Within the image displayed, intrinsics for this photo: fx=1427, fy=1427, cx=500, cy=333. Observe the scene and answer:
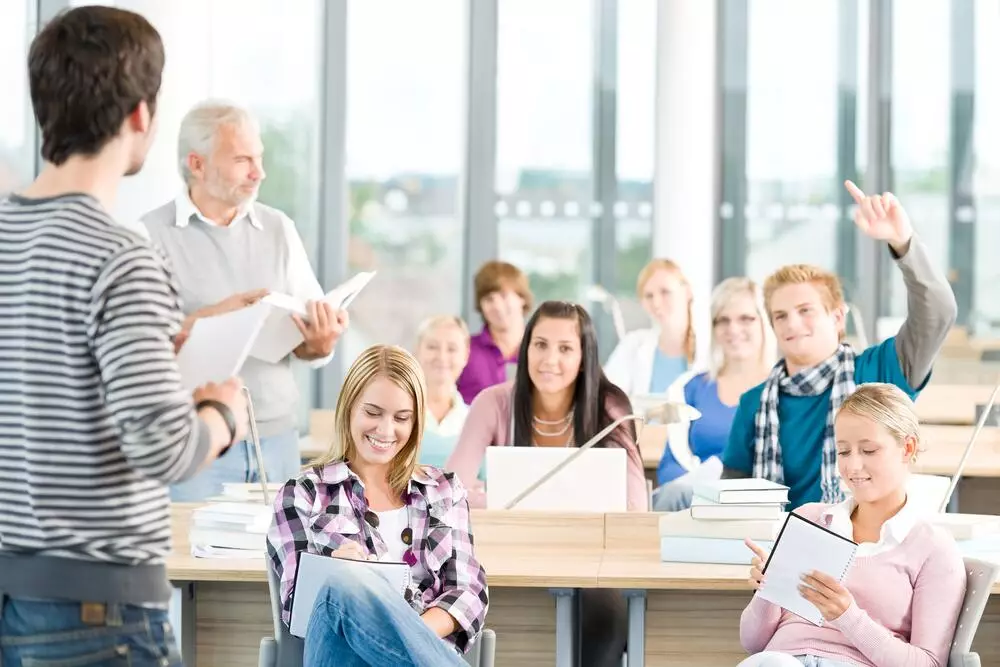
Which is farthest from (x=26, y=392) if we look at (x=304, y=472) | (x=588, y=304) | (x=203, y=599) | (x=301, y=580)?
(x=588, y=304)

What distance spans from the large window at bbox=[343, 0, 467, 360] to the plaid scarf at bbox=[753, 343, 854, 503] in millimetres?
5343

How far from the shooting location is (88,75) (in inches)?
64.7

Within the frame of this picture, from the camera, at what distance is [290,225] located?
12.4ft

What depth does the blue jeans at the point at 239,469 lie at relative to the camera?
3.64 meters

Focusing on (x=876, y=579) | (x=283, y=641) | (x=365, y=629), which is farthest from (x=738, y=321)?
(x=365, y=629)

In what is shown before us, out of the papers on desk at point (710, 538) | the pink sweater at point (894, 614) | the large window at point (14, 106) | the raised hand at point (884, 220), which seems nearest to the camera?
the pink sweater at point (894, 614)

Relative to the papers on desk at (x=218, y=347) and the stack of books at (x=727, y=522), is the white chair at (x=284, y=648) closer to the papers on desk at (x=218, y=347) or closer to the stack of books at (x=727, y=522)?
the stack of books at (x=727, y=522)

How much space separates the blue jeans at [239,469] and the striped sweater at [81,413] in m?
1.97

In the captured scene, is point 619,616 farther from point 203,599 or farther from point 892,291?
point 892,291

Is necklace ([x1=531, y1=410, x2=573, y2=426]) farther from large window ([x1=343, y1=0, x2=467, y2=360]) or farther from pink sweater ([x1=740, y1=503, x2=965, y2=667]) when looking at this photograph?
large window ([x1=343, y1=0, x2=467, y2=360])

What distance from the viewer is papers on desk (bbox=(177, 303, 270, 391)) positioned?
1780 millimetres

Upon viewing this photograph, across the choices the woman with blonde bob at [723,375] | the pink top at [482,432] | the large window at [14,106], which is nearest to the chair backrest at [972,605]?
the pink top at [482,432]

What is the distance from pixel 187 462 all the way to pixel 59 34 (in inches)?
20.4

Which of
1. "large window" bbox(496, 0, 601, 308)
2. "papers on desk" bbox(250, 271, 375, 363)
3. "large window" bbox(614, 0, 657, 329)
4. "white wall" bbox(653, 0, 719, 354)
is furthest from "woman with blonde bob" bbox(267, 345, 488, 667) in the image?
"large window" bbox(614, 0, 657, 329)
